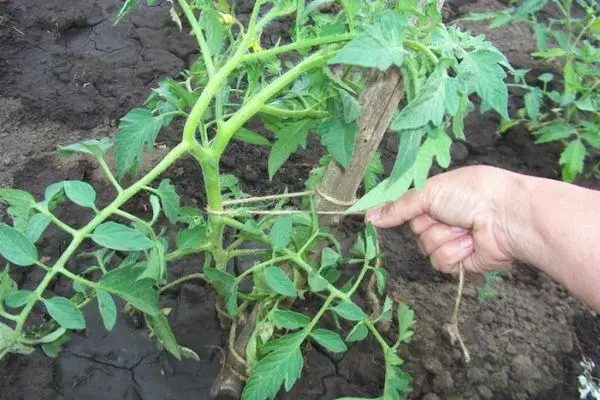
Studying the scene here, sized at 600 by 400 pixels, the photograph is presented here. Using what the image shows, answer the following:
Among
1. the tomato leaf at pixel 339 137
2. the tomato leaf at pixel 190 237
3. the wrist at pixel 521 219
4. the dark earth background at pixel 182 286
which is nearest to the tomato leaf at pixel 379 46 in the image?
the tomato leaf at pixel 339 137

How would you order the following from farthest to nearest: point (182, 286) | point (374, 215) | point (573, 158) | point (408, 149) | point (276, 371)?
point (573, 158), point (182, 286), point (374, 215), point (276, 371), point (408, 149)

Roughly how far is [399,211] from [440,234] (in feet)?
0.46

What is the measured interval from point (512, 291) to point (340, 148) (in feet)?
3.35

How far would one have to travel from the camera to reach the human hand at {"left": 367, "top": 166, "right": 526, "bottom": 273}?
130 cm

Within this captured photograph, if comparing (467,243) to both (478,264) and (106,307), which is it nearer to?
(478,264)

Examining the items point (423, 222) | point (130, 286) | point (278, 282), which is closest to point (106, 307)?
point (130, 286)

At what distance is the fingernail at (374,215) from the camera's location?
141 centimetres

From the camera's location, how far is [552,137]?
83.9 inches

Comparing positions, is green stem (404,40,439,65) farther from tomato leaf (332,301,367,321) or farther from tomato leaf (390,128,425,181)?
tomato leaf (332,301,367,321)

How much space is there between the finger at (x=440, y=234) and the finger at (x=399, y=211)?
0.07m

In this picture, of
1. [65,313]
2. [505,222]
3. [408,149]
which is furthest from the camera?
[505,222]

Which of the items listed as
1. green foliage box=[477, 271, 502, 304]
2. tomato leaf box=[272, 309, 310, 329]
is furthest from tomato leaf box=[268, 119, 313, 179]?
green foliage box=[477, 271, 502, 304]

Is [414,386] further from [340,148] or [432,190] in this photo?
[340,148]

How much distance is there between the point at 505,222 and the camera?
1302 millimetres
